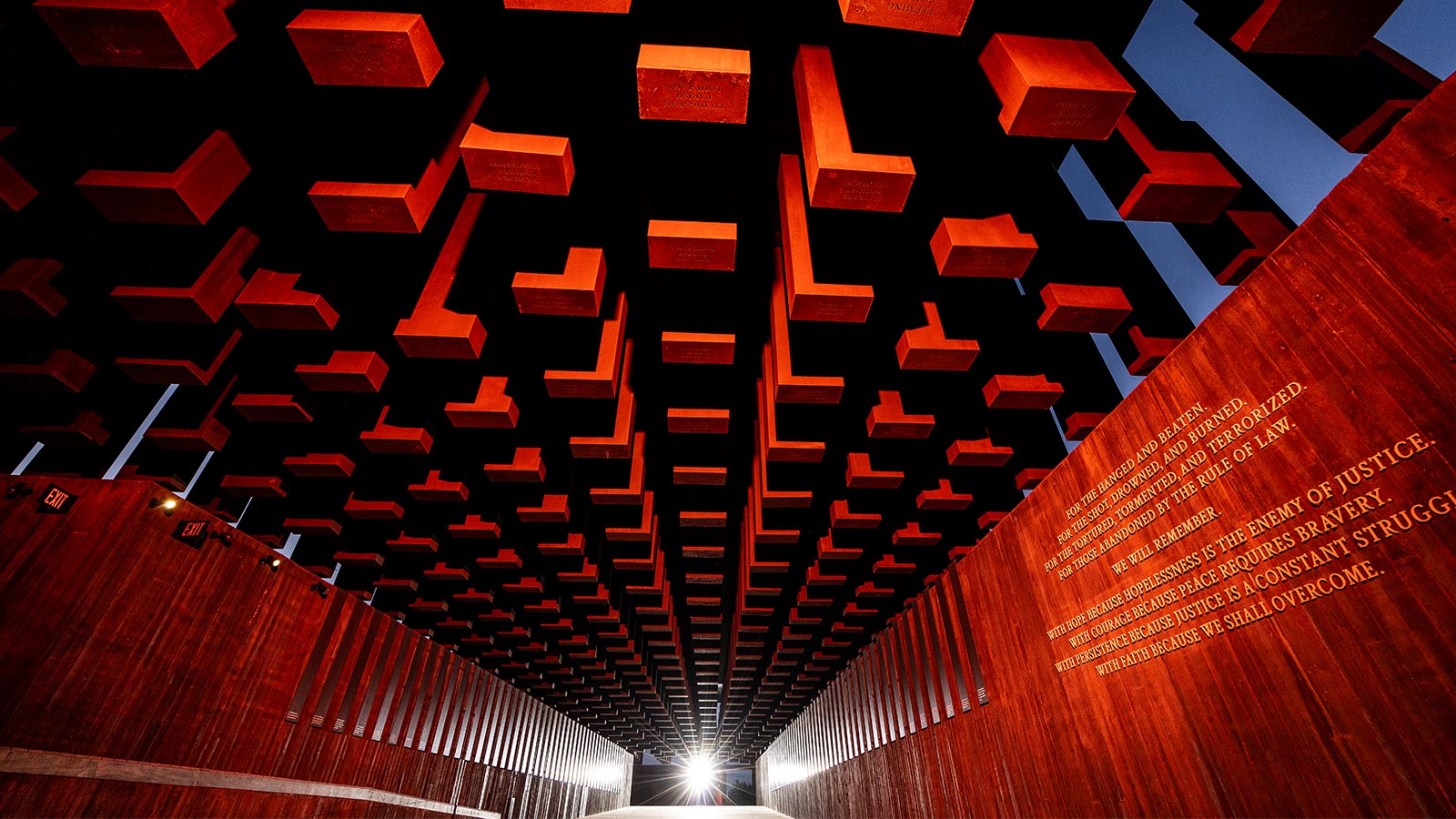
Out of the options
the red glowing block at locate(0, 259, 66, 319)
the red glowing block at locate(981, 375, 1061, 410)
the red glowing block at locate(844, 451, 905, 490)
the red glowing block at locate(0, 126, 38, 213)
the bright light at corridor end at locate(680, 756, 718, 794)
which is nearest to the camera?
the red glowing block at locate(0, 126, 38, 213)

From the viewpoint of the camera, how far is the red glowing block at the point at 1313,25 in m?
1.62

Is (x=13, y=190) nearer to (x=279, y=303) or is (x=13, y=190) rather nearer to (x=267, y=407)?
(x=279, y=303)

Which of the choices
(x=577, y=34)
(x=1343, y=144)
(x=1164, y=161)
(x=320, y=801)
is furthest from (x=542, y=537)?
(x=1343, y=144)

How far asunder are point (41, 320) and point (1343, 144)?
6.22 metres

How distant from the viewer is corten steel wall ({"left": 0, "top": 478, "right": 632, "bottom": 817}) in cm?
330

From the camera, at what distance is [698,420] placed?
12.9ft

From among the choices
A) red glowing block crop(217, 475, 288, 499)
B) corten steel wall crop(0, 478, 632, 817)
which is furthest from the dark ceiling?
corten steel wall crop(0, 478, 632, 817)

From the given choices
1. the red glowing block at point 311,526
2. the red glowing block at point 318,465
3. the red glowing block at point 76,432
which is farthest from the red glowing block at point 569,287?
the red glowing block at point 311,526

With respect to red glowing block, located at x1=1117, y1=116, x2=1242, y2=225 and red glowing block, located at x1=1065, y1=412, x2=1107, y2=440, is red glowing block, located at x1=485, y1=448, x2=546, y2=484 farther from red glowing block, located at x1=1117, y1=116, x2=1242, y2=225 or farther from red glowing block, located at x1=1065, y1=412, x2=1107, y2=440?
red glowing block, located at x1=1117, y1=116, x2=1242, y2=225

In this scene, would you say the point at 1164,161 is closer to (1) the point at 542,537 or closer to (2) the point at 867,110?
(2) the point at 867,110

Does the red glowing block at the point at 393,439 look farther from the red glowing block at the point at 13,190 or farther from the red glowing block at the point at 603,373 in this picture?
the red glowing block at the point at 13,190

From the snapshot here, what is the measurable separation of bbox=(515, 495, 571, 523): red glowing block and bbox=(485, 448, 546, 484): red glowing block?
28.4 inches

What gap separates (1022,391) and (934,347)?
2.80 feet

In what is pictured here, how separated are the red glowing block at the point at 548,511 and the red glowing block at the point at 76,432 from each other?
310 cm
